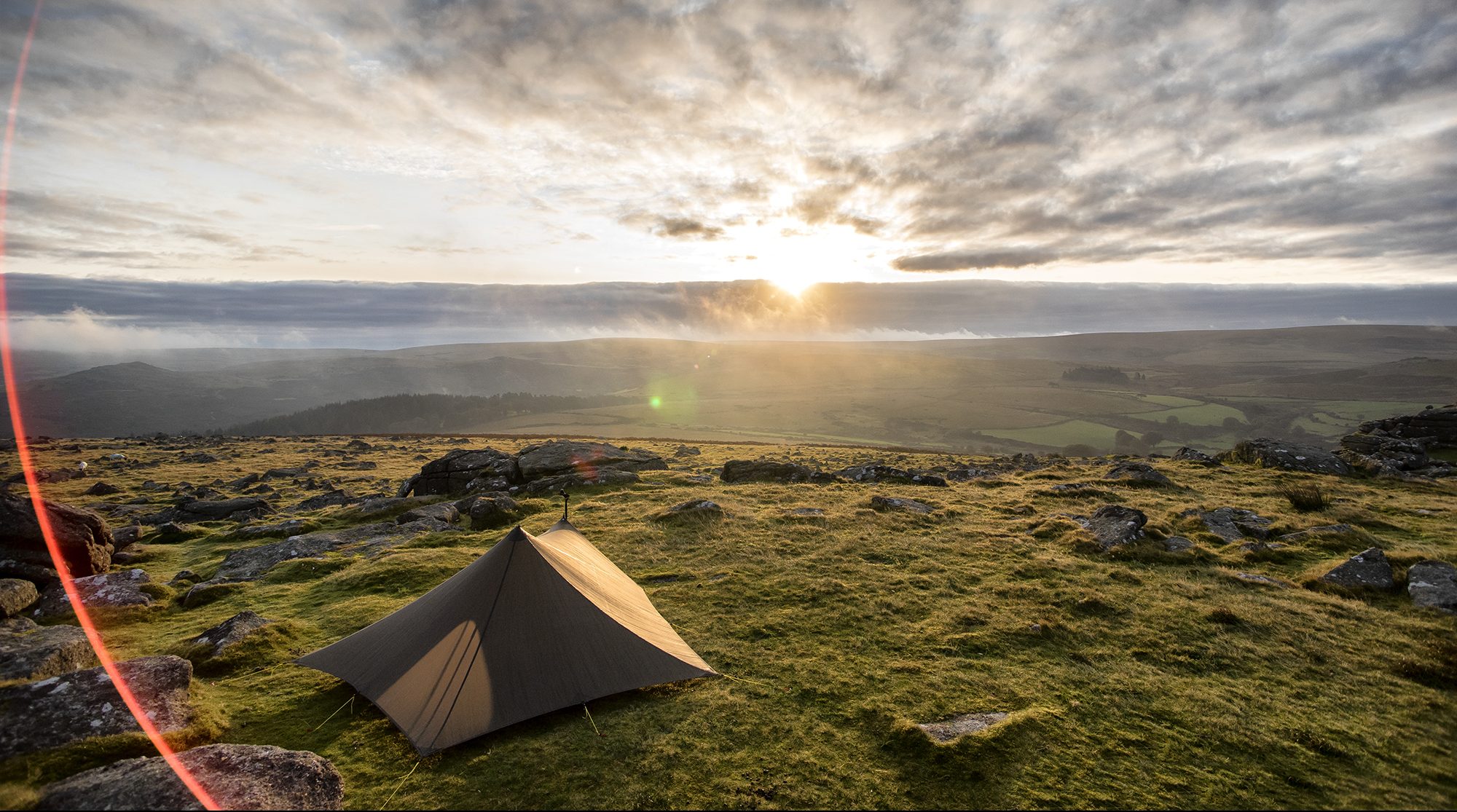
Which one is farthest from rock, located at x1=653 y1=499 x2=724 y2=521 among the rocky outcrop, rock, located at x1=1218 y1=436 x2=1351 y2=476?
the rocky outcrop

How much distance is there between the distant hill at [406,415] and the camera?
A: 494ft

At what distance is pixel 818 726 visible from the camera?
30.4ft

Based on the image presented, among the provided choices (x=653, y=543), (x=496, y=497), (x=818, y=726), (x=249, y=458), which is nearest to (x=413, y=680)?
(x=818, y=726)

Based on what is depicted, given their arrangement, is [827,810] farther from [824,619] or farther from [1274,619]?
[1274,619]

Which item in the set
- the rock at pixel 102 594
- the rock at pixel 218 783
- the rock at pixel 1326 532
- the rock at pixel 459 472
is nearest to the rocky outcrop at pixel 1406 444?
the rock at pixel 1326 532

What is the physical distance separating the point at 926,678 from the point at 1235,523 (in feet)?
55.4

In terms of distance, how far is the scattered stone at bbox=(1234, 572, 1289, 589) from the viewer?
48.4 ft

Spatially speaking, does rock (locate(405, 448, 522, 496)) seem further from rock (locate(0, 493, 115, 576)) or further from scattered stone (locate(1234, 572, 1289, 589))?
scattered stone (locate(1234, 572, 1289, 589))

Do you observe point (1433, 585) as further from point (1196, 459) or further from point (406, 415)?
point (406, 415)

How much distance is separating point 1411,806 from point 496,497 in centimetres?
2672

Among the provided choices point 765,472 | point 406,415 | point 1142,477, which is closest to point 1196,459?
point 1142,477

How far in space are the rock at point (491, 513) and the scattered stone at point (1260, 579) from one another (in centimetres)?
2536

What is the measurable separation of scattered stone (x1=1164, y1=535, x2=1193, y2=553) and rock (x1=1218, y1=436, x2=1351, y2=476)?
20.7 meters

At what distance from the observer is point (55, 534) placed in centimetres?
1532
